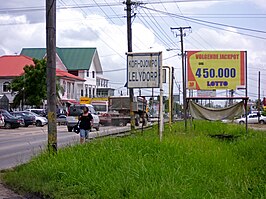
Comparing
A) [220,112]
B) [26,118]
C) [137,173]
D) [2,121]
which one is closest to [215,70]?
[220,112]

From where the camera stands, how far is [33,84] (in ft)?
193

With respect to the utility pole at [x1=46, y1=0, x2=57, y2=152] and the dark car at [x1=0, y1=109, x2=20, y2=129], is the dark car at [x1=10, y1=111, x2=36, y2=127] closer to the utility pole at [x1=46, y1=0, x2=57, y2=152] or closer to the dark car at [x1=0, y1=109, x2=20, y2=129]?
the dark car at [x1=0, y1=109, x2=20, y2=129]

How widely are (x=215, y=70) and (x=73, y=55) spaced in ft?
201

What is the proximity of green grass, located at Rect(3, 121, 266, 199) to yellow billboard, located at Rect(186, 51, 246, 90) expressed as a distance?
41.7 feet

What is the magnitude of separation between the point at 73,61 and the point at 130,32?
182 feet

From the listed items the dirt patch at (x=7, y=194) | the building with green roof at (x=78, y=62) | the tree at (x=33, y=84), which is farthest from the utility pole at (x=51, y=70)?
the building with green roof at (x=78, y=62)

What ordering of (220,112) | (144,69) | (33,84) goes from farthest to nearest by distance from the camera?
(33,84)
(220,112)
(144,69)

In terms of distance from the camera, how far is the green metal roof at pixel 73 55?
84.8m

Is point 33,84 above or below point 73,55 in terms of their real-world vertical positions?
below

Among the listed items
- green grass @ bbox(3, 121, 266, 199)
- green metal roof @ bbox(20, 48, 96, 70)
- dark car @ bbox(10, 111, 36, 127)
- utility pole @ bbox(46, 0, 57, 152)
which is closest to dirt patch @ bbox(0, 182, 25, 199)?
green grass @ bbox(3, 121, 266, 199)

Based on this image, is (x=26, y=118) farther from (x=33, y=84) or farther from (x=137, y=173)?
(x=137, y=173)

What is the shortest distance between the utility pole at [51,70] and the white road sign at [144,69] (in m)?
3.74

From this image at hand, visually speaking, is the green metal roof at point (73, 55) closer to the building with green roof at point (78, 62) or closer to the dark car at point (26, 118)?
the building with green roof at point (78, 62)

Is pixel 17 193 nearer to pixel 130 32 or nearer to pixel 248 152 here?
pixel 248 152
